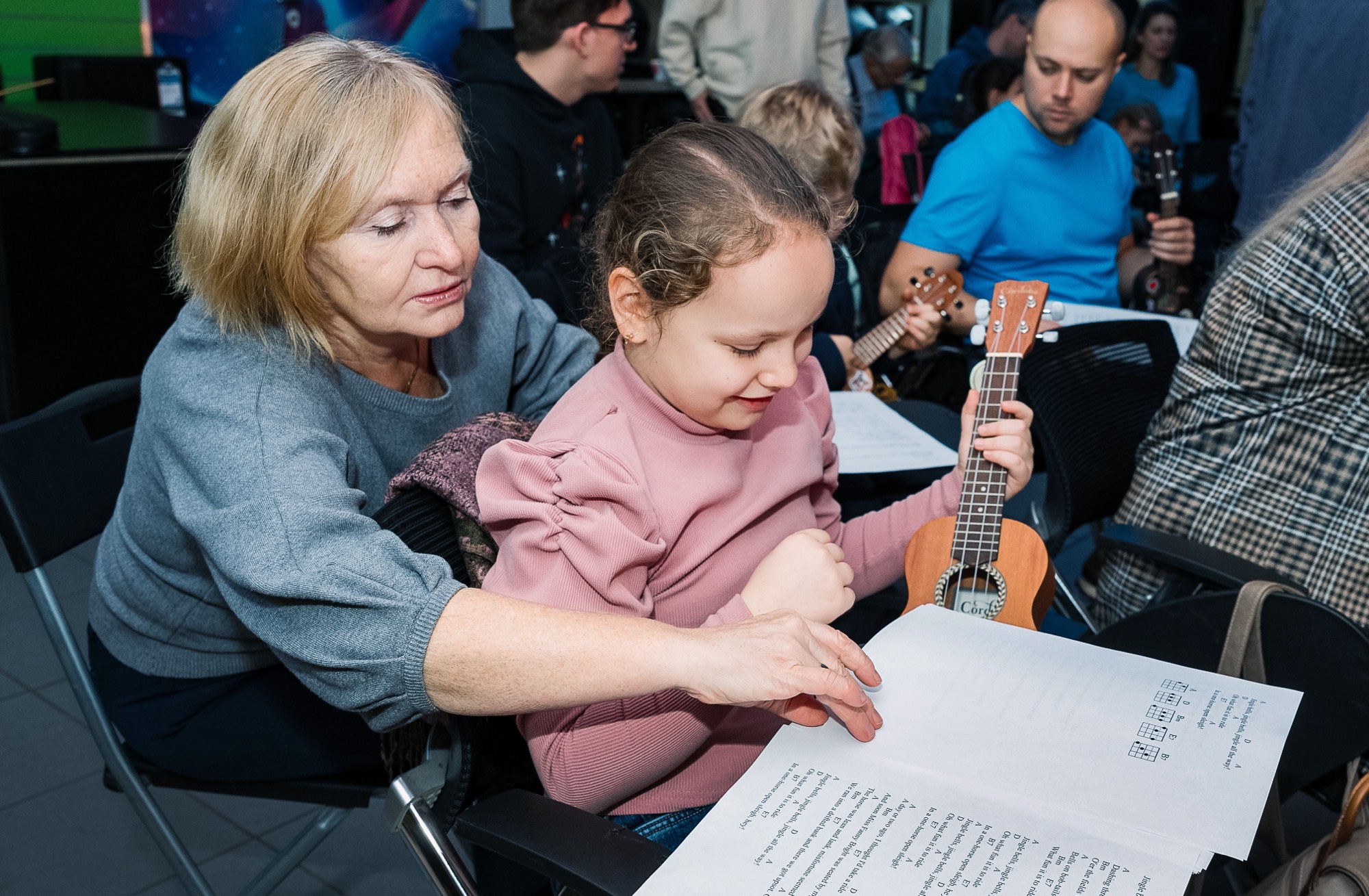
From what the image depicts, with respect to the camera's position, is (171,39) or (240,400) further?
(171,39)

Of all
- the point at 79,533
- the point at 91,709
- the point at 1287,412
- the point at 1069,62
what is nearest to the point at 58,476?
the point at 79,533

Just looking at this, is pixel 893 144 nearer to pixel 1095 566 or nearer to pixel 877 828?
pixel 1095 566

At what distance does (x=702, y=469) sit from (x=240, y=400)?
461 mm

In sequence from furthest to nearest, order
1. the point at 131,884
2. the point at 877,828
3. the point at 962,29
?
the point at 962,29 < the point at 131,884 < the point at 877,828

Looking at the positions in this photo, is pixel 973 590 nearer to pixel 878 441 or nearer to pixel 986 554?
pixel 986 554

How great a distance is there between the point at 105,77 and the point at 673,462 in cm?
445

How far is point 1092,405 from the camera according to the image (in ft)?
6.33

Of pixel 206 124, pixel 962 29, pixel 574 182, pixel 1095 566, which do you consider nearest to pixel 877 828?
pixel 206 124

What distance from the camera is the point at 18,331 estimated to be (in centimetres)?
336

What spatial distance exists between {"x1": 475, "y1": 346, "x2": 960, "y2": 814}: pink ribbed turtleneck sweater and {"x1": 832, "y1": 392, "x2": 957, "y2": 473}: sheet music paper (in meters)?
0.49

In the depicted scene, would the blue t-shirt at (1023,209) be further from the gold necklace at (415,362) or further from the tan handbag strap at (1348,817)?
the tan handbag strap at (1348,817)

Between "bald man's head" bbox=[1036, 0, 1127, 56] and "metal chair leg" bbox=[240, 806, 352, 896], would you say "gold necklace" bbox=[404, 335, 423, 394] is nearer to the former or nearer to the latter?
"metal chair leg" bbox=[240, 806, 352, 896]

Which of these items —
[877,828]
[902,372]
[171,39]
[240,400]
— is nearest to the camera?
[877,828]

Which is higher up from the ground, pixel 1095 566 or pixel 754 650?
pixel 754 650
